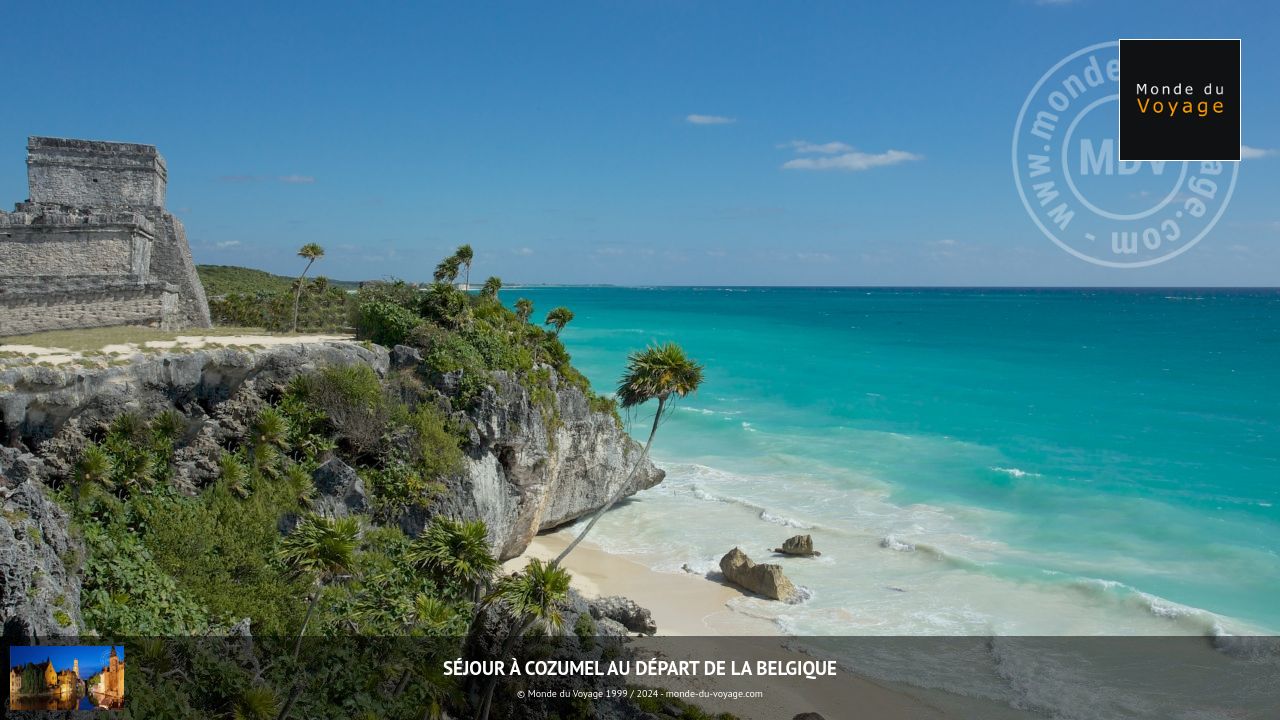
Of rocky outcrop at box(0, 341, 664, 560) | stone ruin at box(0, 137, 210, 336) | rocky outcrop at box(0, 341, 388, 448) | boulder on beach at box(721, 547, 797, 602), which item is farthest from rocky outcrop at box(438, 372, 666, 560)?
stone ruin at box(0, 137, 210, 336)

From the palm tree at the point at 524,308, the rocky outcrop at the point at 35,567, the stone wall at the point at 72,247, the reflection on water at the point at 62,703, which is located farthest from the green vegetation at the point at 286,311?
the reflection on water at the point at 62,703

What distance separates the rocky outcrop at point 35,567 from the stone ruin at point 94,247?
26.2ft

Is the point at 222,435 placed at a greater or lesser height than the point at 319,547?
greater

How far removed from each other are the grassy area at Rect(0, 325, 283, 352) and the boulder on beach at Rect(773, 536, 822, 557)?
1799 centimetres

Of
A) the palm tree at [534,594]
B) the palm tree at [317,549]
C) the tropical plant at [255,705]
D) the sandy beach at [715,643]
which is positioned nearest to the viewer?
the tropical plant at [255,705]

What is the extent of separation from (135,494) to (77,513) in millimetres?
1103

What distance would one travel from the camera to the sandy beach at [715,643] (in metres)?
15.7

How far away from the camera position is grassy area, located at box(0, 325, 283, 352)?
16812 millimetres

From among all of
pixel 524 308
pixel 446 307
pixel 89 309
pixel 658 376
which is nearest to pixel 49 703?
pixel 658 376

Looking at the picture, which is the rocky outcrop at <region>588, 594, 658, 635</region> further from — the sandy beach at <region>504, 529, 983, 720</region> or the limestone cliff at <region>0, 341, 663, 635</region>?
the limestone cliff at <region>0, 341, 663, 635</region>

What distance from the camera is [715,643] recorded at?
18.1 metres

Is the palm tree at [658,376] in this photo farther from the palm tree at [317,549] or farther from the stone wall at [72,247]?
the stone wall at [72,247]

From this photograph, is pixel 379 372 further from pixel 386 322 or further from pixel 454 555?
pixel 454 555

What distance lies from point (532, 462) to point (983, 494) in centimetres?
1943
